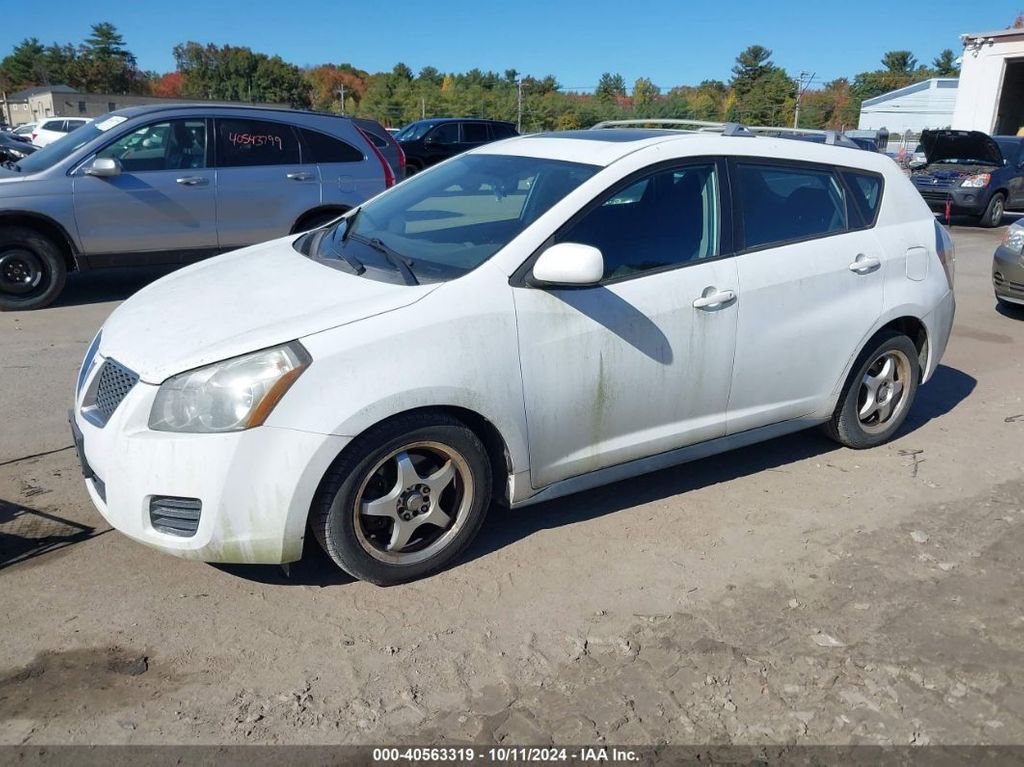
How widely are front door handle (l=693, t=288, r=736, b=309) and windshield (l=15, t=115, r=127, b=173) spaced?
20.9 feet

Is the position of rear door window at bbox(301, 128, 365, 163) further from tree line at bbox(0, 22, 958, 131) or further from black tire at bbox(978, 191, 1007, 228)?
tree line at bbox(0, 22, 958, 131)

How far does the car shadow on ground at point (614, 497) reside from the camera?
3605mm

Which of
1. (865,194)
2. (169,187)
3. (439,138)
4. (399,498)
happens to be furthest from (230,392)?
→ (439,138)

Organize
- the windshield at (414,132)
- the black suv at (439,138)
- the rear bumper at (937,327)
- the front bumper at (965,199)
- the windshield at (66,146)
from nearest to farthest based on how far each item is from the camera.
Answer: the rear bumper at (937,327)
the windshield at (66,146)
the front bumper at (965,199)
the black suv at (439,138)
the windshield at (414,132)

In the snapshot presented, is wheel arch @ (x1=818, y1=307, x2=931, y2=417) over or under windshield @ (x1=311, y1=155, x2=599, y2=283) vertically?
under

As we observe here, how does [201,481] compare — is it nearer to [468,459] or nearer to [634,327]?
[468,459]

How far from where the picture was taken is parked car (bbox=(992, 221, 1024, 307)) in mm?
8477

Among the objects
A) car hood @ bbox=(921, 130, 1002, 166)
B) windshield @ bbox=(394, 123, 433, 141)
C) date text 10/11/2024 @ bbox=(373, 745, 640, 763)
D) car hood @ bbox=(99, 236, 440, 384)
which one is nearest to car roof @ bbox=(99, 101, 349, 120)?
car hood @ bbox=(99, 236, 440, 384)

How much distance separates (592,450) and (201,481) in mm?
1664

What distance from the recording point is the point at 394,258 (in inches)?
149

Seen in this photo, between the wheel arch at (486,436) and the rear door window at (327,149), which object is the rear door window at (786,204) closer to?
the wheel arch at (486,436)

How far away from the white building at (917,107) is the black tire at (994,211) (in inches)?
1628

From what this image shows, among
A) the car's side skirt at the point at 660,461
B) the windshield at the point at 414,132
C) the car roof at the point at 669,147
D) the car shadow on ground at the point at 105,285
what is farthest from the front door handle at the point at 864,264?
the windshield at the point at 414,132

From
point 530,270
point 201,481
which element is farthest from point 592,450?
point 201,481
